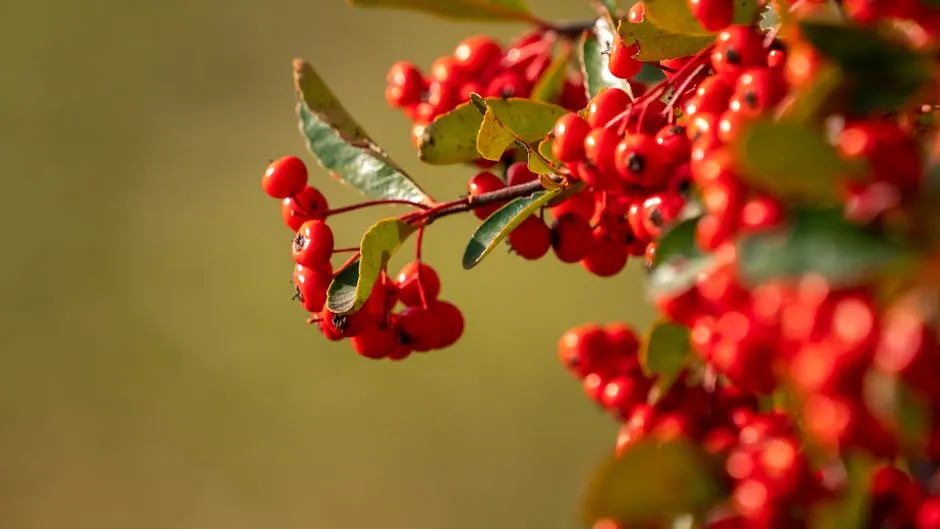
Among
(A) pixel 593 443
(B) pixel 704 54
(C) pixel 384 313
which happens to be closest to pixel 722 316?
(B) pixel 704 54

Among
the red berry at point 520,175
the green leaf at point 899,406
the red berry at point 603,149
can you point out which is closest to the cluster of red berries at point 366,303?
the red berry at point 520,175

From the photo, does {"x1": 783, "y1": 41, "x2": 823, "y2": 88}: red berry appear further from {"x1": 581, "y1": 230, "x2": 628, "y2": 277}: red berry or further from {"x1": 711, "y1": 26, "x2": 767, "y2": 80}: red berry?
{"x1": 581, "y1": 230, "x2": 628, "y2": 277}: red berry

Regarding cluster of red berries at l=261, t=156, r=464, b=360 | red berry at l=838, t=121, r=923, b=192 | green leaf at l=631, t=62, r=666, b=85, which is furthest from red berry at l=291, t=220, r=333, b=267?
red berry at l=838, t=121, r=923, b=192

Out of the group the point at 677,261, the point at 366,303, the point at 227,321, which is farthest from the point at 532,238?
the point at 227,321

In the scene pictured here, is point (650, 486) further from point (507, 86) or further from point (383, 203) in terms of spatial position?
point (507, 86)

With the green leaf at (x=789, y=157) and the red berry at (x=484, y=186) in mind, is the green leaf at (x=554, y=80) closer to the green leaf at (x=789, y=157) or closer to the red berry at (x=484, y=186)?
the red berry at (x=484, y=186)
